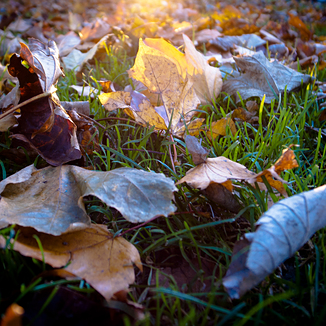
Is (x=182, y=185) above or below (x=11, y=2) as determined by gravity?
below

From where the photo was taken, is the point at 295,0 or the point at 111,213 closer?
the point at 111,213

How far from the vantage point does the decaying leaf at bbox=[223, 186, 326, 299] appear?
0.61 meters

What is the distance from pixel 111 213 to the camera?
3.01 ft

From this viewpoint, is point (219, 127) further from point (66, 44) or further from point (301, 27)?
point (301, 27)

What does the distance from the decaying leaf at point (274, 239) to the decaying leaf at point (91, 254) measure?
0.26m

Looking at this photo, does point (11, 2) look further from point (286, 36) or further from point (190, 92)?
point (190, 92)

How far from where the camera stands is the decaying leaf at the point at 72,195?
0.71 metres

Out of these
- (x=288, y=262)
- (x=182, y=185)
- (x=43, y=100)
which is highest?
(x=43, y=100)

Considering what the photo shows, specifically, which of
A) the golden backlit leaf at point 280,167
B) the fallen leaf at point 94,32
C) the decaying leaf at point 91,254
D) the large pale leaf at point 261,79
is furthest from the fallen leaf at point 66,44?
the golden backlit leaf at point 280,167

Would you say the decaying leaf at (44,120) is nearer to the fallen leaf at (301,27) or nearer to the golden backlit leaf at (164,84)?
the golden backlit leaf at (164,84)

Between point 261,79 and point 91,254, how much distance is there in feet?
4.20

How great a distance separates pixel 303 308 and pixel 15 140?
113cm

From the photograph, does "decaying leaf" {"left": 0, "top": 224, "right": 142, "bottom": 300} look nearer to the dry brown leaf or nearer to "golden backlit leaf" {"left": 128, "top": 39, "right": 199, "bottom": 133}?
the dry brown leaf

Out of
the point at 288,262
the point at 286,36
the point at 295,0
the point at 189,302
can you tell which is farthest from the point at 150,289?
the point at 295,0
